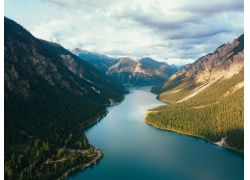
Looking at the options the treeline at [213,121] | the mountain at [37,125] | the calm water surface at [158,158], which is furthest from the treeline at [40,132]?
the treeline at [213,121]

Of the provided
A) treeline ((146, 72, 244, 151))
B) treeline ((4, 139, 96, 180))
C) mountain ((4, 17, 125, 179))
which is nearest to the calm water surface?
treeline ((4, 139, 96, 180))

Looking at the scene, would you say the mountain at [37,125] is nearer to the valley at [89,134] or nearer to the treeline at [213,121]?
the valley at [89,134]

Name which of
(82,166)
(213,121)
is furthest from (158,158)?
(213,121)

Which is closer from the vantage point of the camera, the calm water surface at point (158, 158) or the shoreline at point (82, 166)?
the shoreline at point (82, 166)

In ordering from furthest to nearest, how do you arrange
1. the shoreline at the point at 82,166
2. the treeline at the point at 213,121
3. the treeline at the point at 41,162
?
the treeline at the point at 213,121, the shoreline at the point at 82,166, the treeline at the point at 41,162

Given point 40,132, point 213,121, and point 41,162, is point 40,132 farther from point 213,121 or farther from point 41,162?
point 213,121

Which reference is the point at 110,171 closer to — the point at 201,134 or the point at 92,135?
the point at 92,135

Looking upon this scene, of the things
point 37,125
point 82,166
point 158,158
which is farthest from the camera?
point 37,125

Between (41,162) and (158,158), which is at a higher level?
(158,158)
